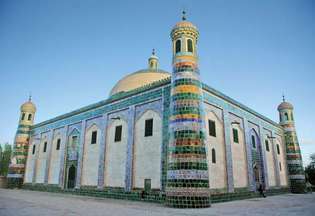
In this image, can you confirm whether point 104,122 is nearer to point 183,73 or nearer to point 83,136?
point 83,136

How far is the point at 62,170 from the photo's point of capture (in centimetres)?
1984

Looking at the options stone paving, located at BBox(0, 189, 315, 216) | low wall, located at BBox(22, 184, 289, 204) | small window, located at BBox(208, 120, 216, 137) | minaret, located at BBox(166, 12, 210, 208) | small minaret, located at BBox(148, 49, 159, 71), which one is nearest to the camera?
stone paving, located at BBox(0, 189, 315, 216)

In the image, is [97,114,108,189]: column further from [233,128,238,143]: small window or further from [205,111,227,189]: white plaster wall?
[233,128,238,143]: small window

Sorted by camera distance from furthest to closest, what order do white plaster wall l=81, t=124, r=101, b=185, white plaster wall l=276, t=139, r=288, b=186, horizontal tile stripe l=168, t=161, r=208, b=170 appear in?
white plaster wall l=276, t=139, r=288, b=186 → white plaster wall l=81, t=124, r=101, b=185 → horizontal tile stripe l=168, t=161, r=208, b=170

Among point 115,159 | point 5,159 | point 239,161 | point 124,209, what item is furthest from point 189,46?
point 5,159

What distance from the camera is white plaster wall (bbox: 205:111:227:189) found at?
13.7 m

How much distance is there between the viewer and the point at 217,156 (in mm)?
14609

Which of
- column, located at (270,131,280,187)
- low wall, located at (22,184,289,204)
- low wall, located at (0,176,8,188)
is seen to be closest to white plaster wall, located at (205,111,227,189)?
low wall, located at (22,184,289,204)

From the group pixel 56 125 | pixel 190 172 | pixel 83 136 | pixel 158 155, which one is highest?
pixel 56 125

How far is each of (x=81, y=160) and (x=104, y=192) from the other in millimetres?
3902

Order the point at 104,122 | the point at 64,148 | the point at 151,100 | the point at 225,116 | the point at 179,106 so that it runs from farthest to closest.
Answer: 1. the point at 64,148
2. the point at 104,122
3. the point at 225,116
4. the point at 151,100
5. the point at 179,106

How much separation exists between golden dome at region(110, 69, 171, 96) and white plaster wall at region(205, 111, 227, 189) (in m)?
6.52

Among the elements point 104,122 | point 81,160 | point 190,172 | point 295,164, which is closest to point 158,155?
point 190,172

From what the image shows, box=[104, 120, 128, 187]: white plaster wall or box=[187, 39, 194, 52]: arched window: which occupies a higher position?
box=[187, 39, 194, 52]: arched window
